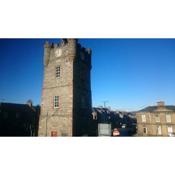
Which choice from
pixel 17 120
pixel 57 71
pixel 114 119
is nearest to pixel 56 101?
pixel 57 71

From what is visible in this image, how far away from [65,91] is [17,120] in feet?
40.2

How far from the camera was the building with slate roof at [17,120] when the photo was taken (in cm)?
2123

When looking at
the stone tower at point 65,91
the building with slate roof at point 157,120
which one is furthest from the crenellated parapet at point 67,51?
the building with slate roof at point 157,120

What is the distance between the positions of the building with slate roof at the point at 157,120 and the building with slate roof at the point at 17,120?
14378 millimetres

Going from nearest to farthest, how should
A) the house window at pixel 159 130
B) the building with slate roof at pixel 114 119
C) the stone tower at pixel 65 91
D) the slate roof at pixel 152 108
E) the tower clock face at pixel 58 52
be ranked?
the stone tower at pixel 65 91, the tower clock face at pixel 58 52, the slate roof at pixel 152 108, the house window at pixel 159 130, the building with slate roof at pixel 114 119

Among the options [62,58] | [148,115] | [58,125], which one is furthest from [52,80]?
[148,115]

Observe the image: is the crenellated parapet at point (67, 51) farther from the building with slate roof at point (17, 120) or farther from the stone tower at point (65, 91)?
the building with slate roof at point (17, 120)

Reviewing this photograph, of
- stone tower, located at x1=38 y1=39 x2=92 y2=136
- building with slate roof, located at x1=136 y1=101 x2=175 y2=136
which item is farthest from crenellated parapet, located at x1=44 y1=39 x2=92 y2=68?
building with slate roof, located at x1=136 y1=101 x2=175 y2=136

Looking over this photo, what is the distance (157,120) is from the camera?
23.9 meters

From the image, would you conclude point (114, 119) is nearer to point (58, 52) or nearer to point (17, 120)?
point (17, 120)
